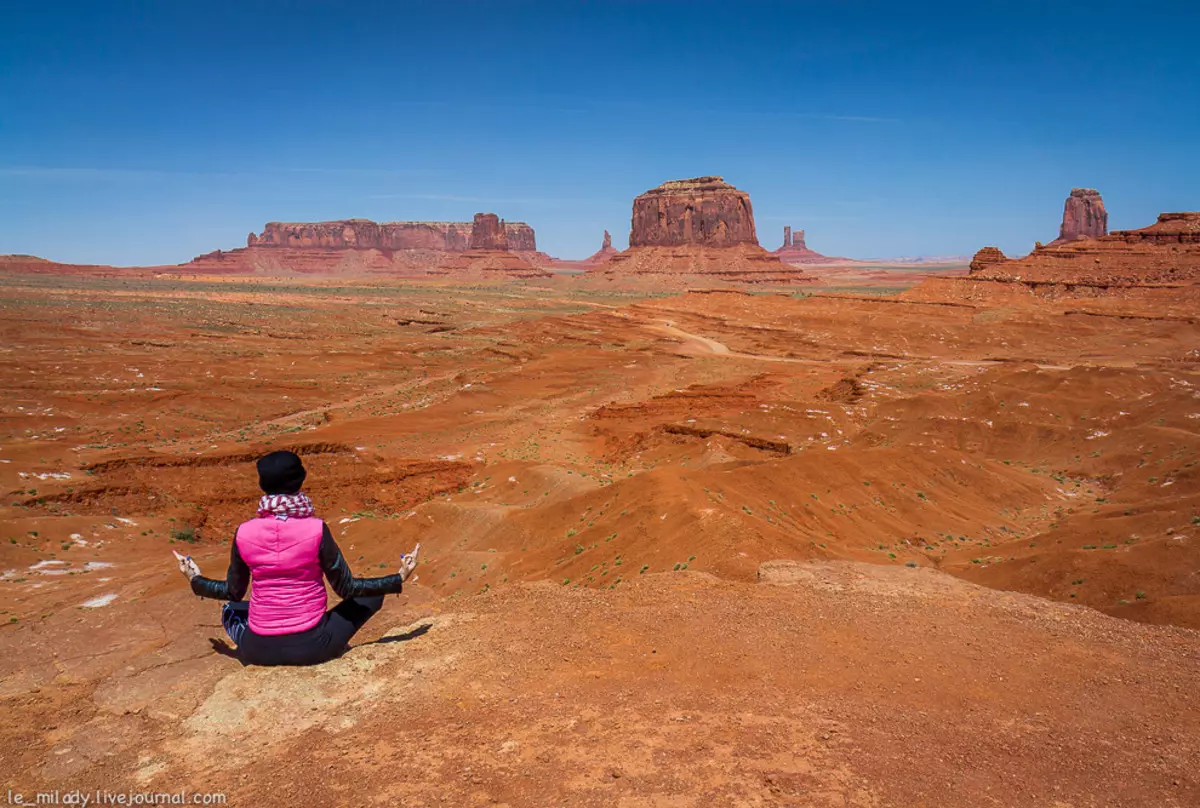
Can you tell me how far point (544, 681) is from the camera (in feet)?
21.1

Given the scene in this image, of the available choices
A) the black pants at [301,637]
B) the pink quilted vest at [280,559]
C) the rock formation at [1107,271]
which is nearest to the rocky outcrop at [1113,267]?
the rock formation at [1107,271]

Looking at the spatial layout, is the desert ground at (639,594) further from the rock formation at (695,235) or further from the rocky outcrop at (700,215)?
the rocky outcrop at (700,215)

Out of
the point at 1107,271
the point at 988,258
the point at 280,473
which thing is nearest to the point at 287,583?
the point at 280,473

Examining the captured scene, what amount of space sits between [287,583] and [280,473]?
0.89 meters

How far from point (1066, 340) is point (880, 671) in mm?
62206

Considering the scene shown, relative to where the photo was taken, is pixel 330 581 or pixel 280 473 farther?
pixel 330 581

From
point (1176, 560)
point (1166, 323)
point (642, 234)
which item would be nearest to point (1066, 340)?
point (1166, 323)

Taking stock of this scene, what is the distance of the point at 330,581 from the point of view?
19.5 ft

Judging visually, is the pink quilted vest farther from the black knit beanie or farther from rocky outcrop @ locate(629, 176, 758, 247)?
rocky outcrop @ locate(629, 176, 758, 247)

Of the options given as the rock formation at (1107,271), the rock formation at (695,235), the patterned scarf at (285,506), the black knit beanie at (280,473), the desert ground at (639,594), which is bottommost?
the desert ground at (639,594)

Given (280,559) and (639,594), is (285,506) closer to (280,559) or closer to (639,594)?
(280,559)

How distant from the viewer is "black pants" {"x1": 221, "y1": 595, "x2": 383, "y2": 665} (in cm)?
605

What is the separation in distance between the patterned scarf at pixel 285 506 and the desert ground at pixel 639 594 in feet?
4.65

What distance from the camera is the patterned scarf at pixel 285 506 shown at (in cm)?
566
